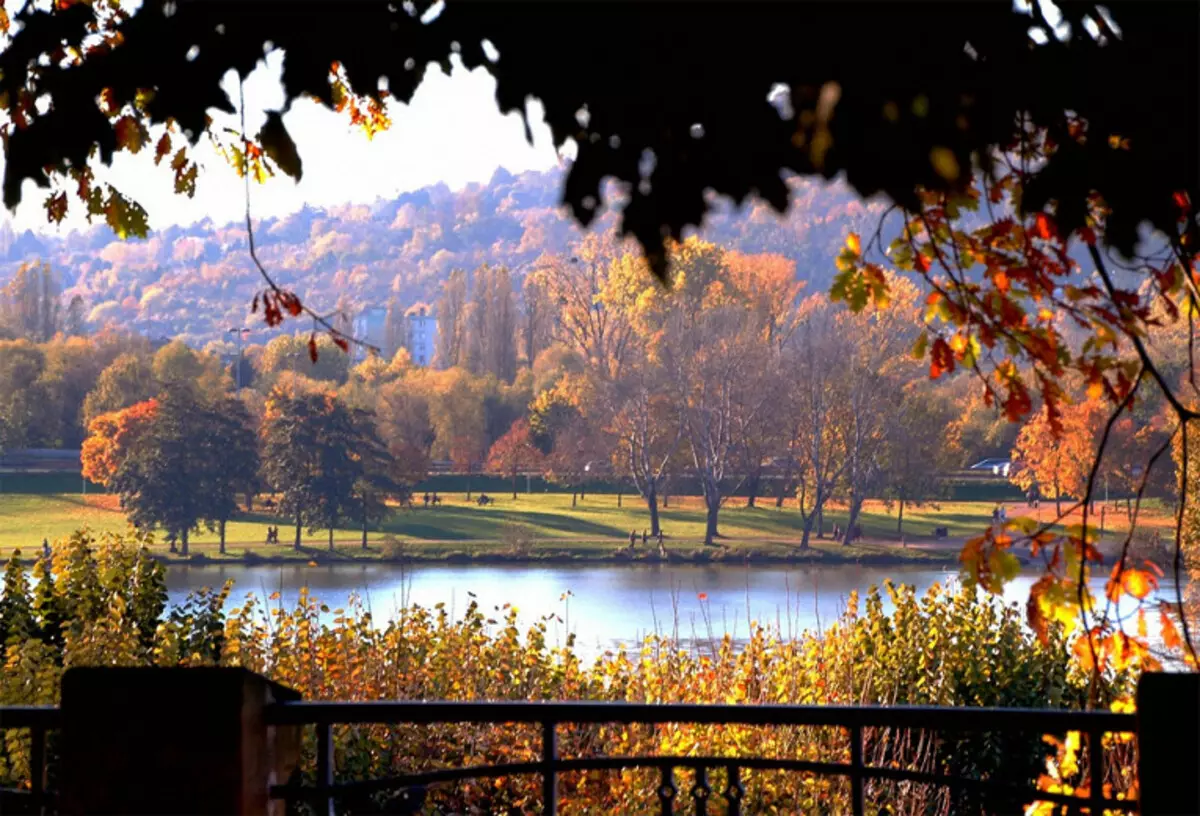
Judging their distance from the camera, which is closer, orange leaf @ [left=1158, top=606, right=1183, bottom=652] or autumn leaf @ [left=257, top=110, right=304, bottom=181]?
autumn leaf @ [left=257, top=110, right=304, bottom=181]

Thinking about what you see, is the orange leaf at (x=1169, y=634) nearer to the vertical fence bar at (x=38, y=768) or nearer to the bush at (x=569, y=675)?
the vertical fence bar at (x=38, y=768)

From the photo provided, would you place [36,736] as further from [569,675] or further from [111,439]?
[111,439]

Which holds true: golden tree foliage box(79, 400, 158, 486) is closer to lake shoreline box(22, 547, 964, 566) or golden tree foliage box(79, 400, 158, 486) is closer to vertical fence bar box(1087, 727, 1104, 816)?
lake shoreline box(22, 547, 964, 566)

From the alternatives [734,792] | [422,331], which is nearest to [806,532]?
[734,792]

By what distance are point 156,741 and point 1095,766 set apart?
126 cm

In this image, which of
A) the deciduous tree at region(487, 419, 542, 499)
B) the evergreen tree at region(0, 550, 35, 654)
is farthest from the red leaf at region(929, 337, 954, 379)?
the deciduous tree at region(487, 419, 542, 499)

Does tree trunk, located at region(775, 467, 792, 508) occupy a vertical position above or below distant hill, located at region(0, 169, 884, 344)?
below

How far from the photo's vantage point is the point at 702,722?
1.77 meters

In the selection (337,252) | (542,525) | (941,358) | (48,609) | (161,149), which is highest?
(337,252)

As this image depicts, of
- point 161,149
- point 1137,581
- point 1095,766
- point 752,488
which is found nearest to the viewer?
point 1095,766

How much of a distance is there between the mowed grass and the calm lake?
2.12 m

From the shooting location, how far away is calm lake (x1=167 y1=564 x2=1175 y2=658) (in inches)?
925

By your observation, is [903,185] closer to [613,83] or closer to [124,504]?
[613,83]

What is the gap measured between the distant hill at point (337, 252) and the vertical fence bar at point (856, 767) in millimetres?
92945
